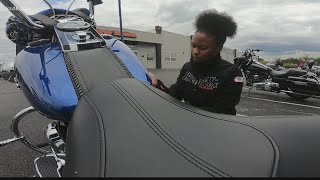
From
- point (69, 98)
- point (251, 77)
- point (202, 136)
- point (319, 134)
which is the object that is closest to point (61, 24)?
point (69, 98)

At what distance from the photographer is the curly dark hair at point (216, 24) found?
200cm

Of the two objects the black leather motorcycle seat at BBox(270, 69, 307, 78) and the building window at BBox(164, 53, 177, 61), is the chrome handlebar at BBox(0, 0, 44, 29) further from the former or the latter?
the building window at BBox(164, 53, 177, 61)

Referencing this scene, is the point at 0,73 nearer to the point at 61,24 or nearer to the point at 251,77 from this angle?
the point at 61,24

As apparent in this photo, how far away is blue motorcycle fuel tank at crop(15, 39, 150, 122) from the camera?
183 centimetres

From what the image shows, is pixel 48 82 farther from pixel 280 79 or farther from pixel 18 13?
pixel 280 79

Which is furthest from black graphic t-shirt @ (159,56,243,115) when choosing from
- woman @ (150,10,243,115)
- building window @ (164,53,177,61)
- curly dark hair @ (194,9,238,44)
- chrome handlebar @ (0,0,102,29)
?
building window @ (164,53,177,61)

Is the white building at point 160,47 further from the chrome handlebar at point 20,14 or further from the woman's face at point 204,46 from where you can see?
the woman's face at point 204,46

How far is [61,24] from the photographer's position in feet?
7.36

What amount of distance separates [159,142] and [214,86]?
113 cm

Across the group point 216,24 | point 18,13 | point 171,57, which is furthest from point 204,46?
point 171,57

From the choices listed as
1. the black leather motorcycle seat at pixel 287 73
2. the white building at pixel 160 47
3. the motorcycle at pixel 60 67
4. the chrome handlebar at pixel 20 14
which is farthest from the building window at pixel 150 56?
the motorcycle at pixel 60 67

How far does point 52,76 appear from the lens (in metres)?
1.90

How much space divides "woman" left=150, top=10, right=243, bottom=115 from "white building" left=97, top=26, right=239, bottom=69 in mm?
34314

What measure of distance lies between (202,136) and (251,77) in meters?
9.07
